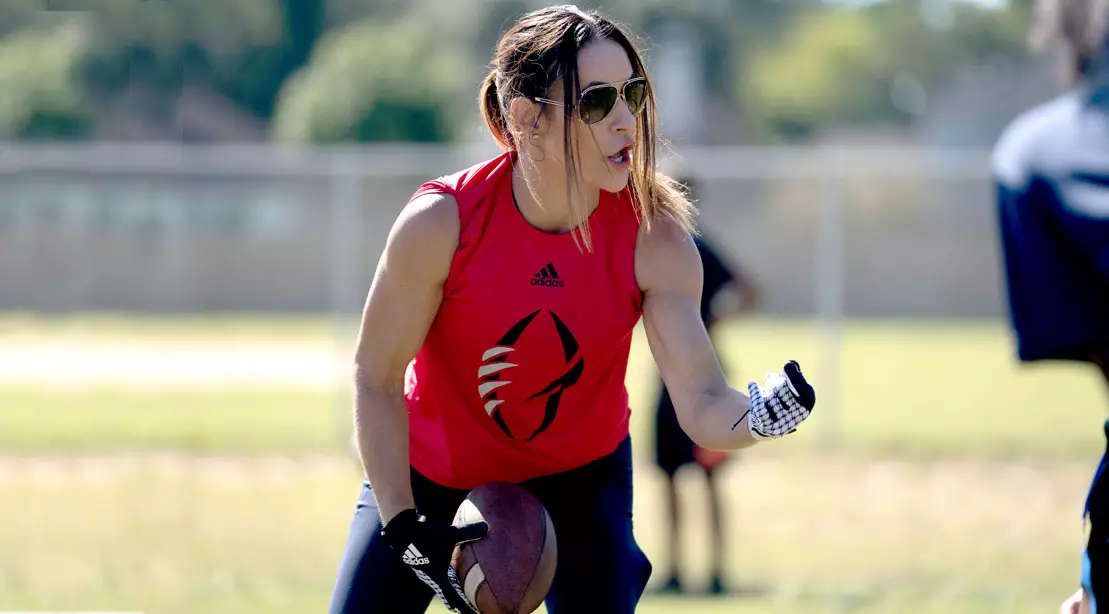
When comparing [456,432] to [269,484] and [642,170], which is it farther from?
[269,484]

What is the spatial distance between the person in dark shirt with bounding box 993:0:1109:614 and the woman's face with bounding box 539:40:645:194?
3.17 feet

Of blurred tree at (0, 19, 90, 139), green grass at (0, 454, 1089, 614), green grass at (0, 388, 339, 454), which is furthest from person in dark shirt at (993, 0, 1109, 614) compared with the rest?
blurred tree at (0, 19, 90, 139)

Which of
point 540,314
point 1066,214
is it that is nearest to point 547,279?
point 540,314

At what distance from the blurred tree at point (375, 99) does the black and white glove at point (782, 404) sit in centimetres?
4222

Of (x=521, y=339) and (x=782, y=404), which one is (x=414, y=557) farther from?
(x=782, y=404)

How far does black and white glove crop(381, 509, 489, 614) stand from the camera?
351cm

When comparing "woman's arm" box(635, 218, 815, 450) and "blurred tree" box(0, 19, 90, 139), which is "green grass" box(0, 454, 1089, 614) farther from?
"blurred tree" box(0, 19, 90, 139)

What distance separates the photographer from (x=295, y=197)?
1212 inches

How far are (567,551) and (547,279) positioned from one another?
72 centimetres

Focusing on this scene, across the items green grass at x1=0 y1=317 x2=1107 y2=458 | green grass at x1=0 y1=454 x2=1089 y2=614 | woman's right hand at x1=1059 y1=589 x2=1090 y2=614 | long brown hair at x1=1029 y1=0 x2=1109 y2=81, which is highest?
long brown hair at x1=1029 y1=0 x2=1109 y2=81

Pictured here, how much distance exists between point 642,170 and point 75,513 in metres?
6.98

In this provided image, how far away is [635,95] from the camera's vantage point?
142 inches

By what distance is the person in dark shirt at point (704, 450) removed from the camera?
7.67m

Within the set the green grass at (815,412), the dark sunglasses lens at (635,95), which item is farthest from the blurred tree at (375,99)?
the dark sunglasses lens at (635,95)
